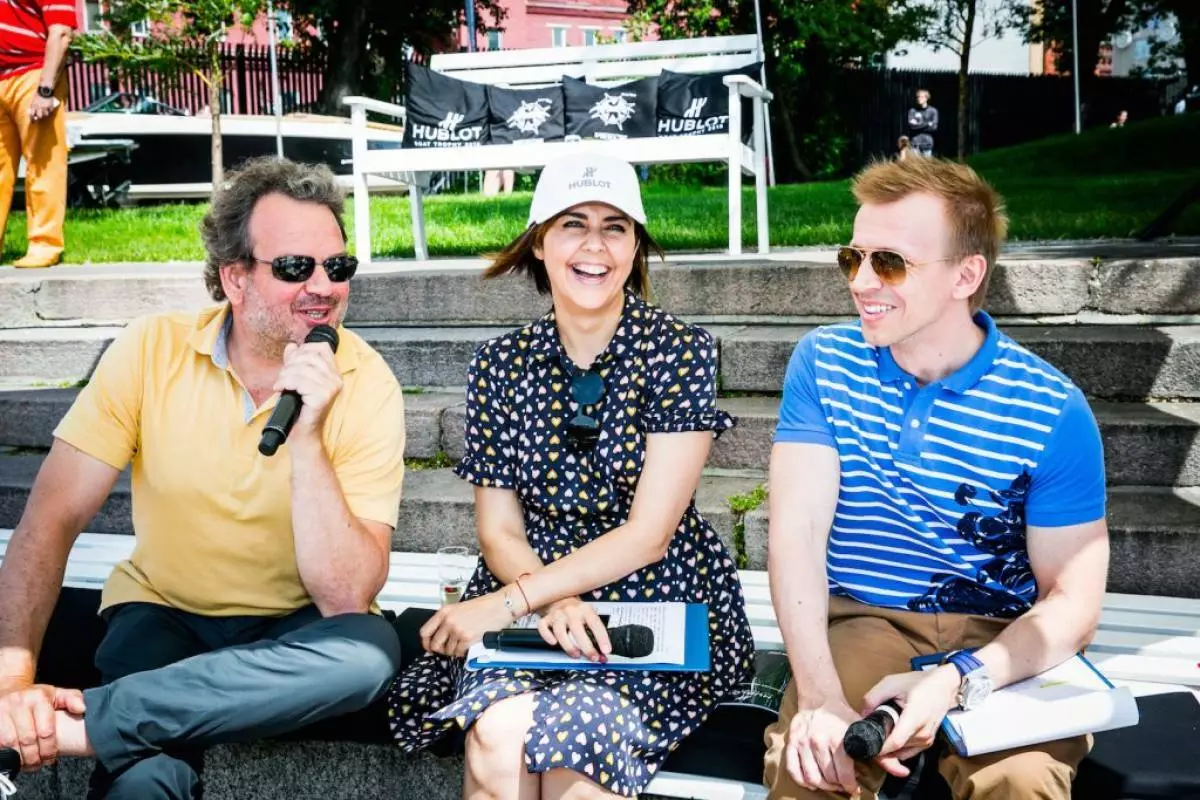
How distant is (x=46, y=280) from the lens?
5598mm

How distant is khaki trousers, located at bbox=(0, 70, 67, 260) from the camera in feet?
21.1

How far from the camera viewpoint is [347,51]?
2189 centimetres

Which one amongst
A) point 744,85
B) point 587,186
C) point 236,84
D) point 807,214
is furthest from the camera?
point 236,84

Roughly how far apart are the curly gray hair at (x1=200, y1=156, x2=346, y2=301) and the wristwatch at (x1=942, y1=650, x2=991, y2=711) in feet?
5.50

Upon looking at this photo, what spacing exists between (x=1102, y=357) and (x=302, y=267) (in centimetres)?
267

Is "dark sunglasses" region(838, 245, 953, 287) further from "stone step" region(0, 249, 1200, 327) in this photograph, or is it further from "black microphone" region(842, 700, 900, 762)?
"stone step" region(0, 249, 1200, 327)

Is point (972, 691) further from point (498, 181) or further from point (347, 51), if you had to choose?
point (347, 51)

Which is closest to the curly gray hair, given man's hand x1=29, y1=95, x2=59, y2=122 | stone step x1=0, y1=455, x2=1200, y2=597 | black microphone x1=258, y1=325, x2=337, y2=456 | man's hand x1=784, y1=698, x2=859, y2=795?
black microphone x1=258, y1=325, x2=337, y2=456

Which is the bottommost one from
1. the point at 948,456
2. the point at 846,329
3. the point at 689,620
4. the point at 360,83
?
the point at 689,620

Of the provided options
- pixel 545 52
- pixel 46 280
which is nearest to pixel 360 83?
pixel 545 52

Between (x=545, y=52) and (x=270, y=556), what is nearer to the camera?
(x=270, y=556)

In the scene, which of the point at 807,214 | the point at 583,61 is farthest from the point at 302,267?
the point at 807,214

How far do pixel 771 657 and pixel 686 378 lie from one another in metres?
0.75

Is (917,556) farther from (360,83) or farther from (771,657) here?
(360,83)
